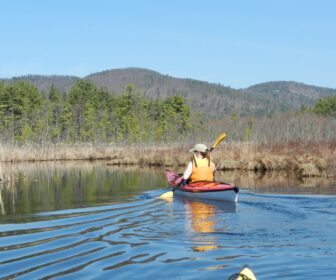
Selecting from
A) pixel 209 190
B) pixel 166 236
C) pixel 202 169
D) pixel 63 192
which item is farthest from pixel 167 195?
pixel 166 236

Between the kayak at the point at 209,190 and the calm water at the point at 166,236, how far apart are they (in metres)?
0.24

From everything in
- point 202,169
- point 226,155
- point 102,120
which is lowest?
point 202,169

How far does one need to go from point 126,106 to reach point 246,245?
47.6 meters

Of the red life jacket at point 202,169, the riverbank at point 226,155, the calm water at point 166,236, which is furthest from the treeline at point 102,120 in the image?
the calm water at point 166,236

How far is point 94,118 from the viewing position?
53.2m

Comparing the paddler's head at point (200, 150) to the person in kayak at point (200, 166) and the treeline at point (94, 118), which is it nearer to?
the person in kayak at point (200, 166)

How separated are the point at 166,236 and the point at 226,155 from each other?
648 inches

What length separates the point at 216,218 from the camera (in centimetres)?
1046

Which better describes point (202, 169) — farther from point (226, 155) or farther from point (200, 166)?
point (226, 155)

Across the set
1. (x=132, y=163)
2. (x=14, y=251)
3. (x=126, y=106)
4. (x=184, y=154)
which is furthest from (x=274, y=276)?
(x=126, y=106)

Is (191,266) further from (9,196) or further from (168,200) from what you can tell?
(9,196)

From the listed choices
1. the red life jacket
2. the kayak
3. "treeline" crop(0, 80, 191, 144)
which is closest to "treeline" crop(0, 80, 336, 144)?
"treeline" crop(0, 80, 191, 144)

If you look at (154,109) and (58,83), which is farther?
(58,83)

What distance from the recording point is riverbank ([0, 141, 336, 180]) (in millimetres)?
20562
